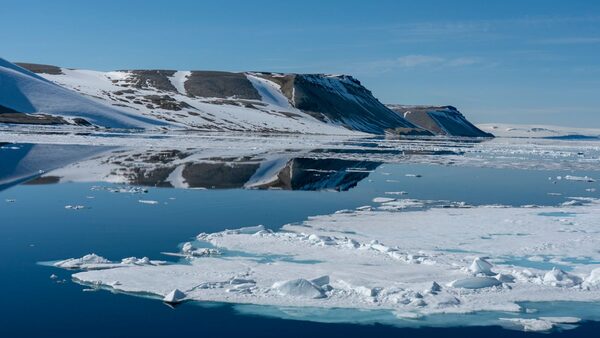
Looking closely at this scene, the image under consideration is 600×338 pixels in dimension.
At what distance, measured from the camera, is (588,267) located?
11898mm

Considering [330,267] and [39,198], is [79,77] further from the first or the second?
[330,267]

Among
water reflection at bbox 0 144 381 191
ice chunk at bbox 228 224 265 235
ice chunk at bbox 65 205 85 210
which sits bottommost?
ice chunk at bbox 228 224 265 235

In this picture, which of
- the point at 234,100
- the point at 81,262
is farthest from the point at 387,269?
the point at 234,100

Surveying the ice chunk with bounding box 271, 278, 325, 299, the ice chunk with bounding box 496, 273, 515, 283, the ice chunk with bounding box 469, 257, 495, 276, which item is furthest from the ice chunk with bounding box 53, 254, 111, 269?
the ice chunk with bounding box 496, 273, 515, 283

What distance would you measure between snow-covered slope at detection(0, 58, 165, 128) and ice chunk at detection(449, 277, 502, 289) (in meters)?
92.7

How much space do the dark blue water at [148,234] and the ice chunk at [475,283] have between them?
5.94ft

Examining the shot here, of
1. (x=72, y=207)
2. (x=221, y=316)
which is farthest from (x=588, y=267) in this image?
(x=72, y=207)

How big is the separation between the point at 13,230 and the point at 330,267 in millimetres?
7102

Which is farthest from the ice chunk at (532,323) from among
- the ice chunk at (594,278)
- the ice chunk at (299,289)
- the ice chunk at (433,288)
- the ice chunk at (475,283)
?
the ice chunk at (299,289)

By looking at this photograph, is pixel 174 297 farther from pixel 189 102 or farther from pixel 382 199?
pixel 189 102

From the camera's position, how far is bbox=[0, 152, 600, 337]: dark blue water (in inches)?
323

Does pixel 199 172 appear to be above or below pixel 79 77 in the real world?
below

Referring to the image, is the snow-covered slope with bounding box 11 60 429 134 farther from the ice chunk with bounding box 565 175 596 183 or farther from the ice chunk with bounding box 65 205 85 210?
the ice chunk with bounding box 65 205 85 210

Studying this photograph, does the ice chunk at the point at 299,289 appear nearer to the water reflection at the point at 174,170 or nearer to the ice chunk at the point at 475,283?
the ice chunk at the point at 475,283
